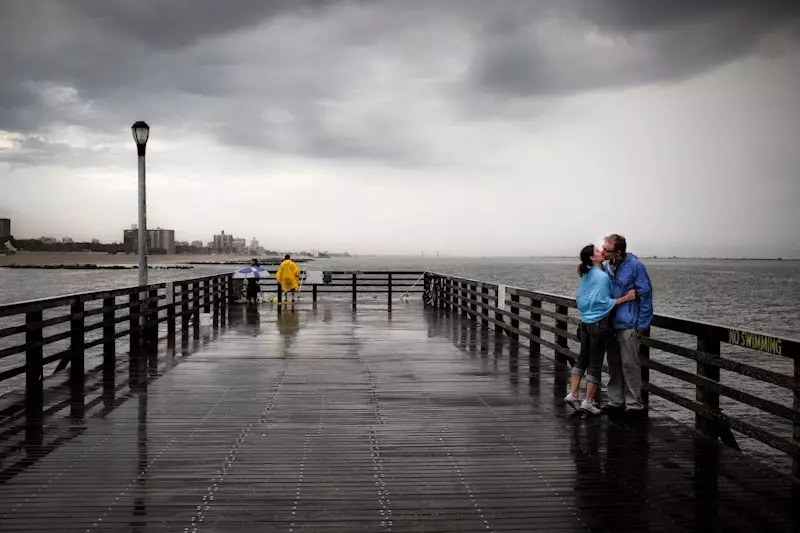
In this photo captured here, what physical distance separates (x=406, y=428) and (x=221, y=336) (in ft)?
29.2

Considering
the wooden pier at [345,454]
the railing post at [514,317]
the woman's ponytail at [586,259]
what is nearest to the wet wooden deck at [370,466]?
the wooden pier at [345,454]

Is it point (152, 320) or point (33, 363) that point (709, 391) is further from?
point (152, 320)

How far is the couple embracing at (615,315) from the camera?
7.04m

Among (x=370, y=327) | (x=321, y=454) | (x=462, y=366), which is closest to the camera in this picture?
(x=321, y=454)

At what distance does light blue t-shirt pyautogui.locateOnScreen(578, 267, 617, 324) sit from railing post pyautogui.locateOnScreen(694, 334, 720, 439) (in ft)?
3.02

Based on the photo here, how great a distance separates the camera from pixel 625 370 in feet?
23.7

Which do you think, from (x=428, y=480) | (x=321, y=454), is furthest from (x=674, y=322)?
(x=321, y=454)

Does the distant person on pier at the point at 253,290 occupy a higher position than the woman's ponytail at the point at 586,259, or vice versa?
the woman's ponytail at the point at 586,259

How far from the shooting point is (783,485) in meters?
5.18

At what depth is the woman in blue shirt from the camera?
7039 millimetres

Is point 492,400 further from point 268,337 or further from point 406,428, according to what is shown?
point 268,337

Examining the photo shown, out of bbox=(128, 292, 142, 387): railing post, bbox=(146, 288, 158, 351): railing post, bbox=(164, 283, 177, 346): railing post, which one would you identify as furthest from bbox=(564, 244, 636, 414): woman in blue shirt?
bbox=(164, 283, 177, 346): railing post

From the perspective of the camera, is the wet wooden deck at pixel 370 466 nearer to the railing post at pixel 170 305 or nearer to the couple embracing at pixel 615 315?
the couple embracing at pixel 615 315

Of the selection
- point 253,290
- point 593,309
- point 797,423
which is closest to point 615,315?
point 593,309
